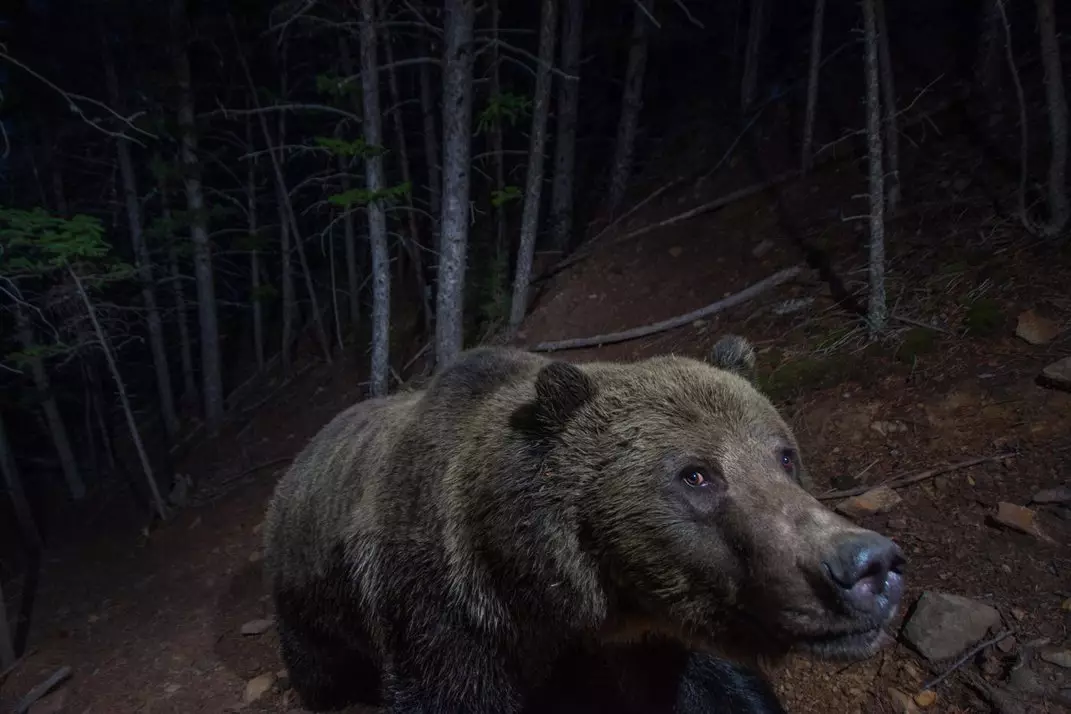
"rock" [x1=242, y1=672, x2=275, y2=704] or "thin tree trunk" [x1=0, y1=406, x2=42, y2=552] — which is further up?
"rock" [x1=242, y1=672, x2=275, y2=704]

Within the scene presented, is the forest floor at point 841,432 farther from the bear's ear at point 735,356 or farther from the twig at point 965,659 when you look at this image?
the bear's ear at point 735,356

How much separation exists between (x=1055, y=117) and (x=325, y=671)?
287 inches

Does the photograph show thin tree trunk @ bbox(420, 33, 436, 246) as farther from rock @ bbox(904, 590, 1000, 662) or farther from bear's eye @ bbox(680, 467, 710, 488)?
bear's eye @ bbox(680, 467, 710, 488)

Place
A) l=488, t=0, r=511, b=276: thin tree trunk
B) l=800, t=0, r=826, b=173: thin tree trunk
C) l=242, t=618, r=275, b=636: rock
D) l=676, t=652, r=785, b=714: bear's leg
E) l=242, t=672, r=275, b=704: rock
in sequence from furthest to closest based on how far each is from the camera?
1. l=488, t=0, r=511, b=276: thin tree trunk
2. l=800, t=0, r=826, b=173: thin tree trunk
3. l=242, t=618, r=275, b=636: rock
4. l=242, t=672, r=275, b=704: rock
5. l=676, t=652, r=785, b=714: bear's leg

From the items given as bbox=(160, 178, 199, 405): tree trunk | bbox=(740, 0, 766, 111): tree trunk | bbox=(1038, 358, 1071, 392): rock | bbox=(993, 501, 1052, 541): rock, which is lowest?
bbox=(160, 178, 199, 405): tree trunk

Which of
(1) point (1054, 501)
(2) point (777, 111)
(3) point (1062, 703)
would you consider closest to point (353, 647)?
(3) point (1062, 703)

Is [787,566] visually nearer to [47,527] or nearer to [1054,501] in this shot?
[1054,501]

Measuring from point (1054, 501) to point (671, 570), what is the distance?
112 inches

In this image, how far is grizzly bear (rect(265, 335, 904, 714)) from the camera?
7.63 feet

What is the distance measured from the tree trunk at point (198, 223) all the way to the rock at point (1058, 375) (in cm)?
1567

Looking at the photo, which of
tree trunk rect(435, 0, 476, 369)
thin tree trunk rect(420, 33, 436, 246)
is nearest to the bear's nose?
tree trunk rect(435, 0, 476, 369)

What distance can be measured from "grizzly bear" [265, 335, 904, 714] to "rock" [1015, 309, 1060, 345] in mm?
3157

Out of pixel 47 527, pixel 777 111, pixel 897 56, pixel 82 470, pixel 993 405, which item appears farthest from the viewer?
pixel 82 470

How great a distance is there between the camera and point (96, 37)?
1630cm
